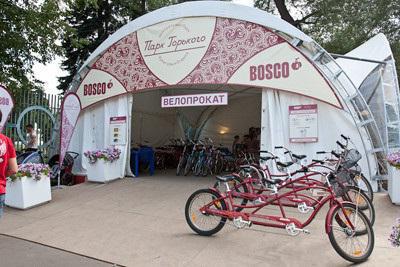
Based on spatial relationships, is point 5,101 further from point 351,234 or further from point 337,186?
point 351,234

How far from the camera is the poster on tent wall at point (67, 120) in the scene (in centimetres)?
876

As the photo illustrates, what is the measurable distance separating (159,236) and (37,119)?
7108 millimetres

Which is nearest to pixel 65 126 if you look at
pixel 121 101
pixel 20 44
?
pixel 121 101

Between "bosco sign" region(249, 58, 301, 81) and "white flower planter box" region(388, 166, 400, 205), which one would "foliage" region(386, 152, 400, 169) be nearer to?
"white flower planter box" region(388, 166, 400, 205)

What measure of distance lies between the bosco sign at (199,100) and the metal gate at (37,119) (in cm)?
370

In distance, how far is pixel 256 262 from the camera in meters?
4.18

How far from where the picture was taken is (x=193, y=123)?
14.6 metres

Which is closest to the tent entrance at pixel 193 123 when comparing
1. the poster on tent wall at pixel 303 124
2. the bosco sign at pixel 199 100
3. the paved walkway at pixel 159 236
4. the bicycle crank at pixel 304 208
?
the bosco sign at pixel 199 100

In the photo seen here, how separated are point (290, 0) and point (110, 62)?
13.8m

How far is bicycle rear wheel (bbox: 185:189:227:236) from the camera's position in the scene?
4977mm

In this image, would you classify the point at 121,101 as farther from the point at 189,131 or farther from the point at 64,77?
the point at 64,77

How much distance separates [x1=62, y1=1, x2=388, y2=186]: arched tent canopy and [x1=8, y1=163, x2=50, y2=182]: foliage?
301 cm

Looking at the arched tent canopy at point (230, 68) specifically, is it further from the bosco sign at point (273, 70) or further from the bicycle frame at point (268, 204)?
the bicycle frame at point (268, 204)

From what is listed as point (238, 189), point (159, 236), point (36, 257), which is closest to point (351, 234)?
point (238, 189)
